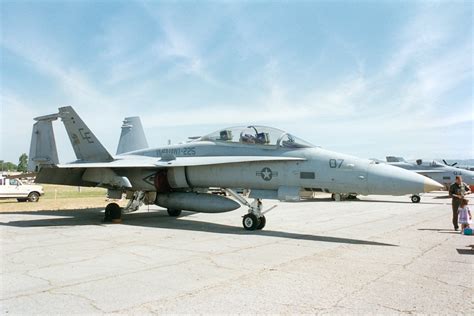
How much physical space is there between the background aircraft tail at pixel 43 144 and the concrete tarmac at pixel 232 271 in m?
3.74

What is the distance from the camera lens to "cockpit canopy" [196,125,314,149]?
34.4 ft

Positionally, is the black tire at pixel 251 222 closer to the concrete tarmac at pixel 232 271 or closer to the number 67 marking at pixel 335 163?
the concrete tarmac at pixel 232 271

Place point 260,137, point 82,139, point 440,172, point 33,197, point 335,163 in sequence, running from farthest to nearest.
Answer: point 440,172
point 33,197
point 82,139
point 260,137
point 335,163

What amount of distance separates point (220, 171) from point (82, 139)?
6098 mm

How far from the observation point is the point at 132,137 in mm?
17859

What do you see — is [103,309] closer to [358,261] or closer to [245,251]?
[245,251]

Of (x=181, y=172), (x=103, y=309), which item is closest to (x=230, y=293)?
(x=103, y=309)

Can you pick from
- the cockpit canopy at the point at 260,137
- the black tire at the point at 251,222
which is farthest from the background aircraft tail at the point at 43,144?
the black tire at the point at 251,222

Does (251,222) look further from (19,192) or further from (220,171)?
(19,192)

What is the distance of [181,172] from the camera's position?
481 inches

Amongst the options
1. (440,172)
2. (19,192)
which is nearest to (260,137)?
(19,192)

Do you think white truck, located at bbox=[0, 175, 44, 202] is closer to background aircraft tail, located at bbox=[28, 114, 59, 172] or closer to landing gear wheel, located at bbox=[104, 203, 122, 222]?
background aircraft tail, located at bbox=[28, 114, 59, 172]

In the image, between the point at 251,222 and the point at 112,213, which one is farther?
the point at 112,213

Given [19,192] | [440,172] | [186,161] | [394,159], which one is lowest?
[19,192]
